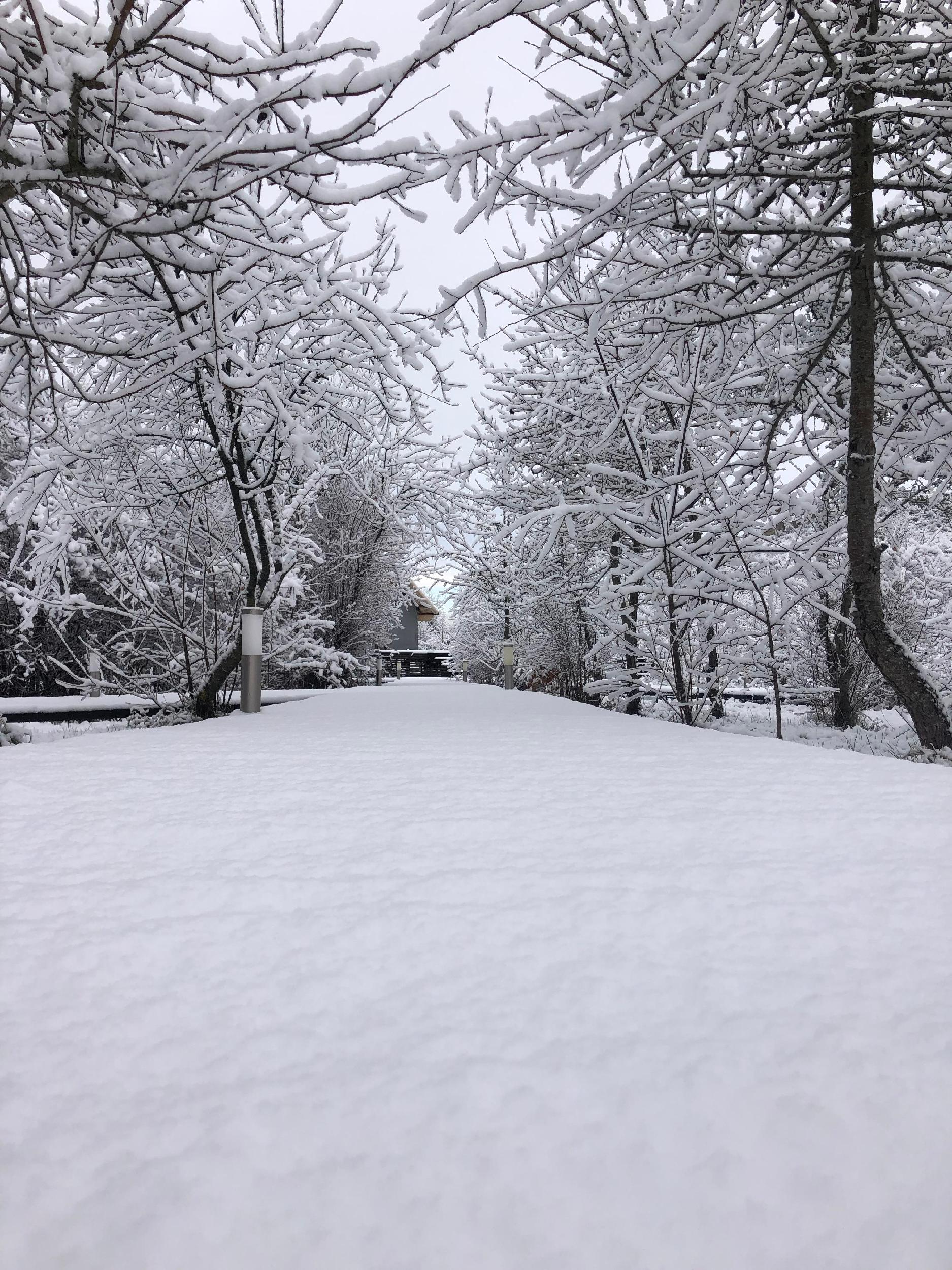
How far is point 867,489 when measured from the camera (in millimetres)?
4039

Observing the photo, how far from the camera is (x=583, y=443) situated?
21.3 ft

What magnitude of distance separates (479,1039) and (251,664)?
500 centimetres

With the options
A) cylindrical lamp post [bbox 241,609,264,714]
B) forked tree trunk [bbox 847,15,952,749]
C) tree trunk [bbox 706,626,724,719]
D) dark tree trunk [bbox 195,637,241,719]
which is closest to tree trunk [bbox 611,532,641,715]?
tree trunk [bbox 706,626,724,719]

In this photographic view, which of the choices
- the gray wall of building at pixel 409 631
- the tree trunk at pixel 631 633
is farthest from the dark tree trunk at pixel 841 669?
the gray wall of building at pixel 409 631

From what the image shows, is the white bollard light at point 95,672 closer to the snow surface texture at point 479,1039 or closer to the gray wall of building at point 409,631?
the snow surface texture at point 479,1039

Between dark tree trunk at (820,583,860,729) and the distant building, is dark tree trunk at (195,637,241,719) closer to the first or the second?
dark tree trunk at (820,583,860,729)

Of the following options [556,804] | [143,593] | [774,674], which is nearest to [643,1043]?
[556,804]

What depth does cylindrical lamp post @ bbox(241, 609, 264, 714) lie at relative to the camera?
5.41m

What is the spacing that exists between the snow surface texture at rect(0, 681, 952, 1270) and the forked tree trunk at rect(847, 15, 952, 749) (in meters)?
2.71

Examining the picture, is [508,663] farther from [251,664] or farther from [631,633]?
[631,633]

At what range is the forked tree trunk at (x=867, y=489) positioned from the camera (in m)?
4.01

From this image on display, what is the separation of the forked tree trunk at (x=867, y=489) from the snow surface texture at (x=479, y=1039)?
2708 millimetres

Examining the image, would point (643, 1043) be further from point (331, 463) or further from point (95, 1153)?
point (331, 463)

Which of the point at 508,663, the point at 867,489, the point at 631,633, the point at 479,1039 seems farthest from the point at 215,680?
the point at 508,663
